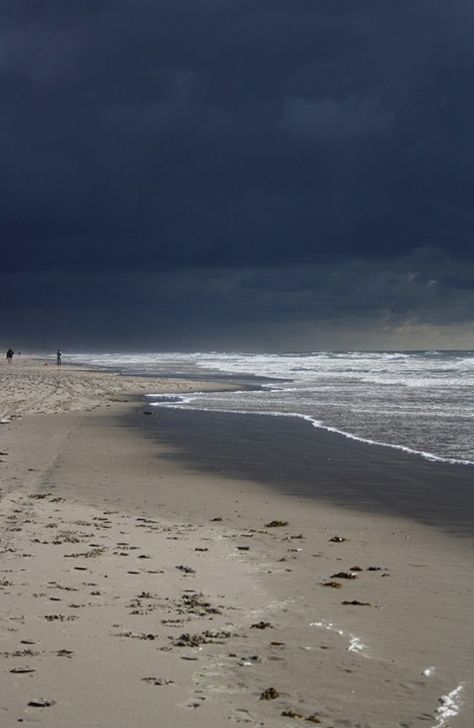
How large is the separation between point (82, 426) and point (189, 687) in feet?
69.7

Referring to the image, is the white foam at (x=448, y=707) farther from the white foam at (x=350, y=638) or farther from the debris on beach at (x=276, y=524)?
the debris on beach at (x=276, y=524)

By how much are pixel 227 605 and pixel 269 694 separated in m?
2.11

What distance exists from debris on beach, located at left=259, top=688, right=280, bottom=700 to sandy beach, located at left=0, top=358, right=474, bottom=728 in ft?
0.13

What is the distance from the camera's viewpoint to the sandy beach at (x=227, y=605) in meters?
5.61

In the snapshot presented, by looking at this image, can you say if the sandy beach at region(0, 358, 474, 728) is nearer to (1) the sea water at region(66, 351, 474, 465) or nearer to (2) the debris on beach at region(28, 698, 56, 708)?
(2) the debris on beach at region(28, 698, 56, 708)

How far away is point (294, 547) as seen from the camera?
34.9 feet

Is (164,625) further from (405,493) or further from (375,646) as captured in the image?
(405,493)

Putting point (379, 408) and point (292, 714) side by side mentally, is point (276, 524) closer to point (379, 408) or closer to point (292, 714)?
point (292, 714)

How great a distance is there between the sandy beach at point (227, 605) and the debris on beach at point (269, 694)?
0.13 feet

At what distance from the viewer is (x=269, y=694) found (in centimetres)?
575

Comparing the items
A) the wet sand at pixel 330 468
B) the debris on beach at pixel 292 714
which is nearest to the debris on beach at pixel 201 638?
the debris on beach at pixel 292 714

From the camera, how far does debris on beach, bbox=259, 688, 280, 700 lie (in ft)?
18.7

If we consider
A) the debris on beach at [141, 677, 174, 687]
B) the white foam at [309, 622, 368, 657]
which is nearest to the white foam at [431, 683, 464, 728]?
the white foam at [309, 622, 368, 657]

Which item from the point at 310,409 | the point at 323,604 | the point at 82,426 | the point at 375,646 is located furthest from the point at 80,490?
the point at 310,409
